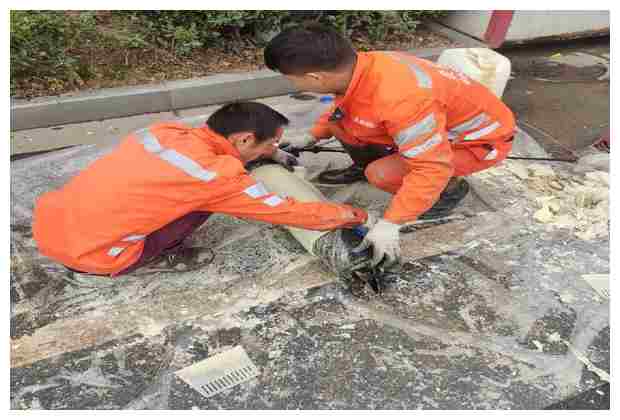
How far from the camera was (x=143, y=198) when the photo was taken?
201cm

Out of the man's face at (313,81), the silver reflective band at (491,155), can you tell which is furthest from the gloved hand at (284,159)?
the silver reflective band at (491,155)

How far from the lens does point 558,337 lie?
2.24m

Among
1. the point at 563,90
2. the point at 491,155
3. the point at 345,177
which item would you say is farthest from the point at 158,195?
the point at 563,90

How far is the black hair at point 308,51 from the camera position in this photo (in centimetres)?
218

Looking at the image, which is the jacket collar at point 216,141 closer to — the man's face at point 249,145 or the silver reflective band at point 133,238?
the man's face at point 249,145

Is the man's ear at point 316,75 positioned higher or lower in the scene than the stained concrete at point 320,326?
higher

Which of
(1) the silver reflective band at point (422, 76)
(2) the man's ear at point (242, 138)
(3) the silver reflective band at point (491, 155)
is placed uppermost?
(1) the silver reflective band at point (422, 76)

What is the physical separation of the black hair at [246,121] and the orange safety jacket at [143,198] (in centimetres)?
5

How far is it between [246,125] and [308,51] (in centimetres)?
40

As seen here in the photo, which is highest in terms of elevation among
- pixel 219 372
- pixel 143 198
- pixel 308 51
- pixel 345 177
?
pixel 308 51

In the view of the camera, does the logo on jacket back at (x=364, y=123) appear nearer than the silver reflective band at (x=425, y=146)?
No

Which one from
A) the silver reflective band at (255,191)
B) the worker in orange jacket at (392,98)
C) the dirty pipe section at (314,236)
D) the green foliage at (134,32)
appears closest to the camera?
the silver reflective band at (255,191)

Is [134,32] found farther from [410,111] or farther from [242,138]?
[410,111]
